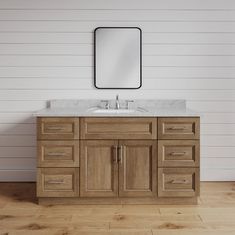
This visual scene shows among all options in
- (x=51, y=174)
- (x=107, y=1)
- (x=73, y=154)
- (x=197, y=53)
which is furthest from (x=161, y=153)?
(x=107, y=1)

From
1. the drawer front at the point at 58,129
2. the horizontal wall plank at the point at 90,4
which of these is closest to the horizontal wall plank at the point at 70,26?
the horizontal wall plank at the point at 90,4

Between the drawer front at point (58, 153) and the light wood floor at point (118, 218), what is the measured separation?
36 cm

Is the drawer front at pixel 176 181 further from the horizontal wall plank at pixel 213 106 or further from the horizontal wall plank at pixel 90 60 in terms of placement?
the horizontal wall plank at pixel 90 60

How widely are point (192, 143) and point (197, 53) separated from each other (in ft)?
3.71

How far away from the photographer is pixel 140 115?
3299mm

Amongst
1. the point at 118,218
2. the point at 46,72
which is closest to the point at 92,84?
the point at 46,72

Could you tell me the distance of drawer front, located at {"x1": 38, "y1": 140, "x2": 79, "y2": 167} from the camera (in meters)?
3.32

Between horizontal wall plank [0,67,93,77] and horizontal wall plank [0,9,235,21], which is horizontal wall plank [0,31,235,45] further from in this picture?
horizontal wall plank [0,67,93,77]

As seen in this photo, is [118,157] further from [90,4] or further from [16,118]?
[90,4]

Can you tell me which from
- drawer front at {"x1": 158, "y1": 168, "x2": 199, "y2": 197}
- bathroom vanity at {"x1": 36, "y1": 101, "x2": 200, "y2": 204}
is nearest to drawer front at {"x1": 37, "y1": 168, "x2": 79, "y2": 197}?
bathroom vanity at {"x1": 36, "y1": 101, "x2": 200, "y2": 204}

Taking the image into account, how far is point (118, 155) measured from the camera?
10.9ft

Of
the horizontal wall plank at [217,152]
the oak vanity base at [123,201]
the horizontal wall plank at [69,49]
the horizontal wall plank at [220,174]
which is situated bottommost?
the oak vanity base at [123,201]

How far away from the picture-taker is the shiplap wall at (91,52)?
399 centimetres

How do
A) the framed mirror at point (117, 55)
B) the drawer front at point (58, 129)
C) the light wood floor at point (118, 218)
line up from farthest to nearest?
1. the framed mirror at point (117, 55)
2. the drawer front at point (58, 129)
3. the light wood floor at point (118, 218)
